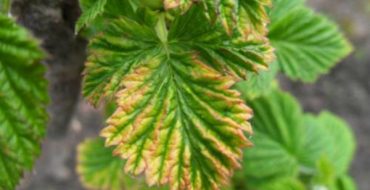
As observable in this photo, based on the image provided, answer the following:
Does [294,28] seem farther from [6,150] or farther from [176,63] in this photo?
[6,150]

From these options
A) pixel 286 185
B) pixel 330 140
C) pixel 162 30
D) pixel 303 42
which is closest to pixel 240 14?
pixel 162 30

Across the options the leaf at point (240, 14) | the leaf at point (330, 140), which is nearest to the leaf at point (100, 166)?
the leaf at point (330, 140)

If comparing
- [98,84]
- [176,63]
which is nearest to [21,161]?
[98,84]

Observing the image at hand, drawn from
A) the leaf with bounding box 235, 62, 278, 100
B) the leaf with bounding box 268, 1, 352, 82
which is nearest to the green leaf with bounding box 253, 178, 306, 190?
the leaf with bounding box 268, 1, 352, 82

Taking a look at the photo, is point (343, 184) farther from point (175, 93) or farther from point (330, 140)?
point (175, 93)

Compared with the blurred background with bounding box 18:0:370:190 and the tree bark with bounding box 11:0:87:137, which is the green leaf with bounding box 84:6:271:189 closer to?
the tree bark with bounding box 11:0:87:137
